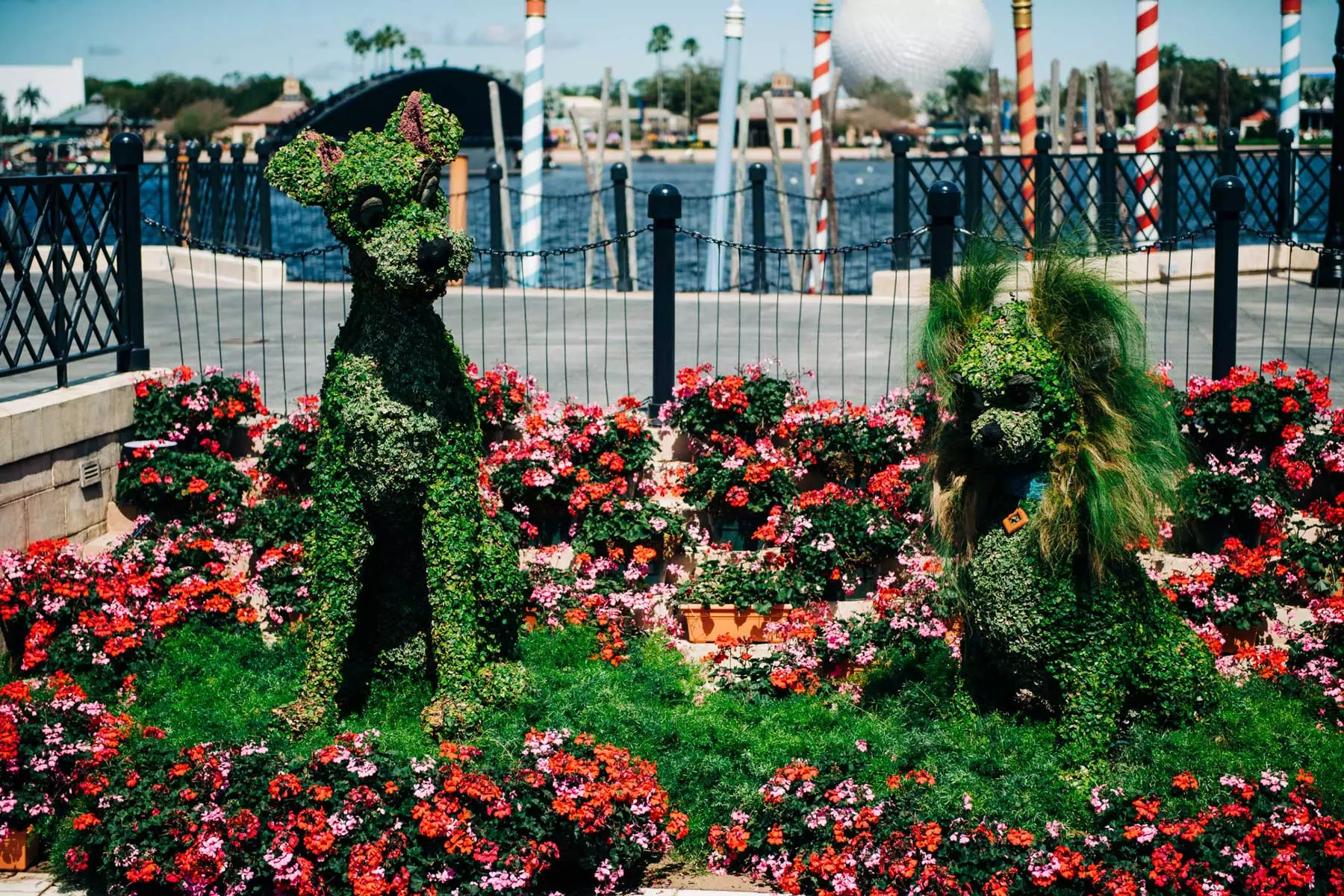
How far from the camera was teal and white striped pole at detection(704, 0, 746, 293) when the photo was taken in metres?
15.3

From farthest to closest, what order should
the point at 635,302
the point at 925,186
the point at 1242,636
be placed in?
the point at 635,302 → the point at 925,186 → the point at 1242,636

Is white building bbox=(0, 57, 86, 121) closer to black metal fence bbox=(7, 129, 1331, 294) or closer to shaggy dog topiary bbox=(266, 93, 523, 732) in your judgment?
black metal fence bbox=(7, 129, 1331, 294)

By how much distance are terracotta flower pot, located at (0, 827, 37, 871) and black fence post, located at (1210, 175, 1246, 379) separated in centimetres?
633

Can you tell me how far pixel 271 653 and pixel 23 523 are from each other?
5.66 feet

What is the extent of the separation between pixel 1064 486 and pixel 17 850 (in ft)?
13.4

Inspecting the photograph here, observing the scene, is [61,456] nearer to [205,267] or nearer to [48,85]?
[205,267]

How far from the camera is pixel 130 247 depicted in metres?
8.39

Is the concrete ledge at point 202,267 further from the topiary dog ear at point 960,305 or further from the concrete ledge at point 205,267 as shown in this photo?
the topiary dog ear at point 960,305

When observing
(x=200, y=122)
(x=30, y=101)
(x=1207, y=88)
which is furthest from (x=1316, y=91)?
(x=30, y=101)

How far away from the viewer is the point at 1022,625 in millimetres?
5211

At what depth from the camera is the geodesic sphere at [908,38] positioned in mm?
19062

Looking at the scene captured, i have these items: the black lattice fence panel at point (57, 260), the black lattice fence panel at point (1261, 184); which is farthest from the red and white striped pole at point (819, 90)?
the black lattice fence panel at point (57, 260)

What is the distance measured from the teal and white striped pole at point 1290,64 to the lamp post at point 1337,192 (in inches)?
155

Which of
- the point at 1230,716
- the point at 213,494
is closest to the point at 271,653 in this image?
the point at 213,494
